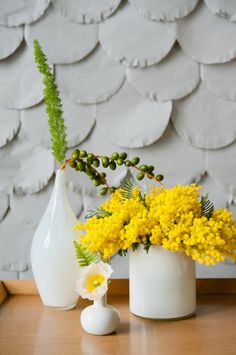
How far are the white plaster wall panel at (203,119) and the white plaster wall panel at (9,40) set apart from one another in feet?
1.45

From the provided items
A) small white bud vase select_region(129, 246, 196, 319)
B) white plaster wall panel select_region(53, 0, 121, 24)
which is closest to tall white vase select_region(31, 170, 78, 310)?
small white bud vase select_region(129, 246, 196, 319)

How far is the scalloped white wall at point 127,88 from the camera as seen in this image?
1500mm

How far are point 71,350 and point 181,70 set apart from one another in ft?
2.63

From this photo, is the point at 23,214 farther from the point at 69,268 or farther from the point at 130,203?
the point at 130,203

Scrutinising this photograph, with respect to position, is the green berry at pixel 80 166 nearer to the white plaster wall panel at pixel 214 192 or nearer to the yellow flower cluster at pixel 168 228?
the yellow flower cluster at pixel 168 228

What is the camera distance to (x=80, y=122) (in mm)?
1531

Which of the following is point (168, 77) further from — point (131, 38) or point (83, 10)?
point (83, 10)

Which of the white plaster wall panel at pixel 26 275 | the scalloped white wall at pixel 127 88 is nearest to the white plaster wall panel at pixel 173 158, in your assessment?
the scalloped white wall at pixel 127 88

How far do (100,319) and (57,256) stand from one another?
0.19 metres

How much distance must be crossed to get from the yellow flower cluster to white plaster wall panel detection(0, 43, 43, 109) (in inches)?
20.8

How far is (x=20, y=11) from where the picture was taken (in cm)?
152

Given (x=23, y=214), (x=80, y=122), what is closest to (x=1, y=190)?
(x=23, y=214)

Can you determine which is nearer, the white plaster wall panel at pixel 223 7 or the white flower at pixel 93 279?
the white flower at pixel 93 279

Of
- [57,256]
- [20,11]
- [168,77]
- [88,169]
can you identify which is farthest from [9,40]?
[57,256]
